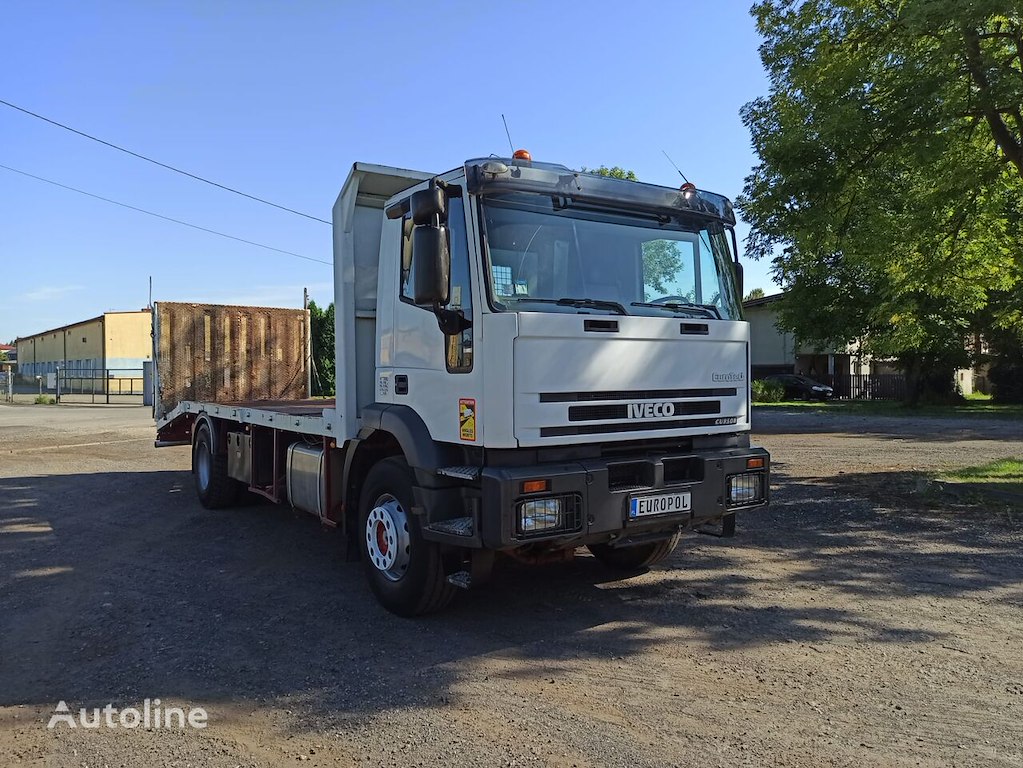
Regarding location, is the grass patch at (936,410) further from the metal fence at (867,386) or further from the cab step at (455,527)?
the cab step at (455,527)

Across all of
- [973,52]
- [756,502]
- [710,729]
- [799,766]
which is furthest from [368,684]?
[973,52]

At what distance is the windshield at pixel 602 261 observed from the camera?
4.75 m

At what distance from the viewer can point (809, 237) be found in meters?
10.0

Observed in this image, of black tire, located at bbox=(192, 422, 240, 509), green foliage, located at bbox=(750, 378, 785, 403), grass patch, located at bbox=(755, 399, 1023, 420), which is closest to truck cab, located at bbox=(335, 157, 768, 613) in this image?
black tire, located at bbox=(192, 422, 240, 509)

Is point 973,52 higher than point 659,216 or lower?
higher

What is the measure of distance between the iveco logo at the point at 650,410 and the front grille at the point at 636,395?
1.8 inches

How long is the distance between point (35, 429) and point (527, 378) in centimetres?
2107

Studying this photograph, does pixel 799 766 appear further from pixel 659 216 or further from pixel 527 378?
pixel 659 216

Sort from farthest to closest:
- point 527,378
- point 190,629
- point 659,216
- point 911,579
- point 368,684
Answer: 1. point 911,579
2. point 659,216
3. point 190,629
4. point 527,378
5. point 368,684

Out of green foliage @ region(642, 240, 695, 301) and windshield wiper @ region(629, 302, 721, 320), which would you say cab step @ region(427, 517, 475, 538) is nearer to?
windshield wiper @ region(629, 302, 721, 320)

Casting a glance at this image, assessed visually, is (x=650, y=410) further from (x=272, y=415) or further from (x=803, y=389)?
(x=803, y=389)

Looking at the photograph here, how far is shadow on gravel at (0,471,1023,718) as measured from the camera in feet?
14.2

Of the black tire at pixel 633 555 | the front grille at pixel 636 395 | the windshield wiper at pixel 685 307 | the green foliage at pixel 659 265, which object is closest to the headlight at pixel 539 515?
the front grille at pixel 636 395

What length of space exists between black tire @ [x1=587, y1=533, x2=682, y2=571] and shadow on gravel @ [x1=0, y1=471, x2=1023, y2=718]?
0.14 m
